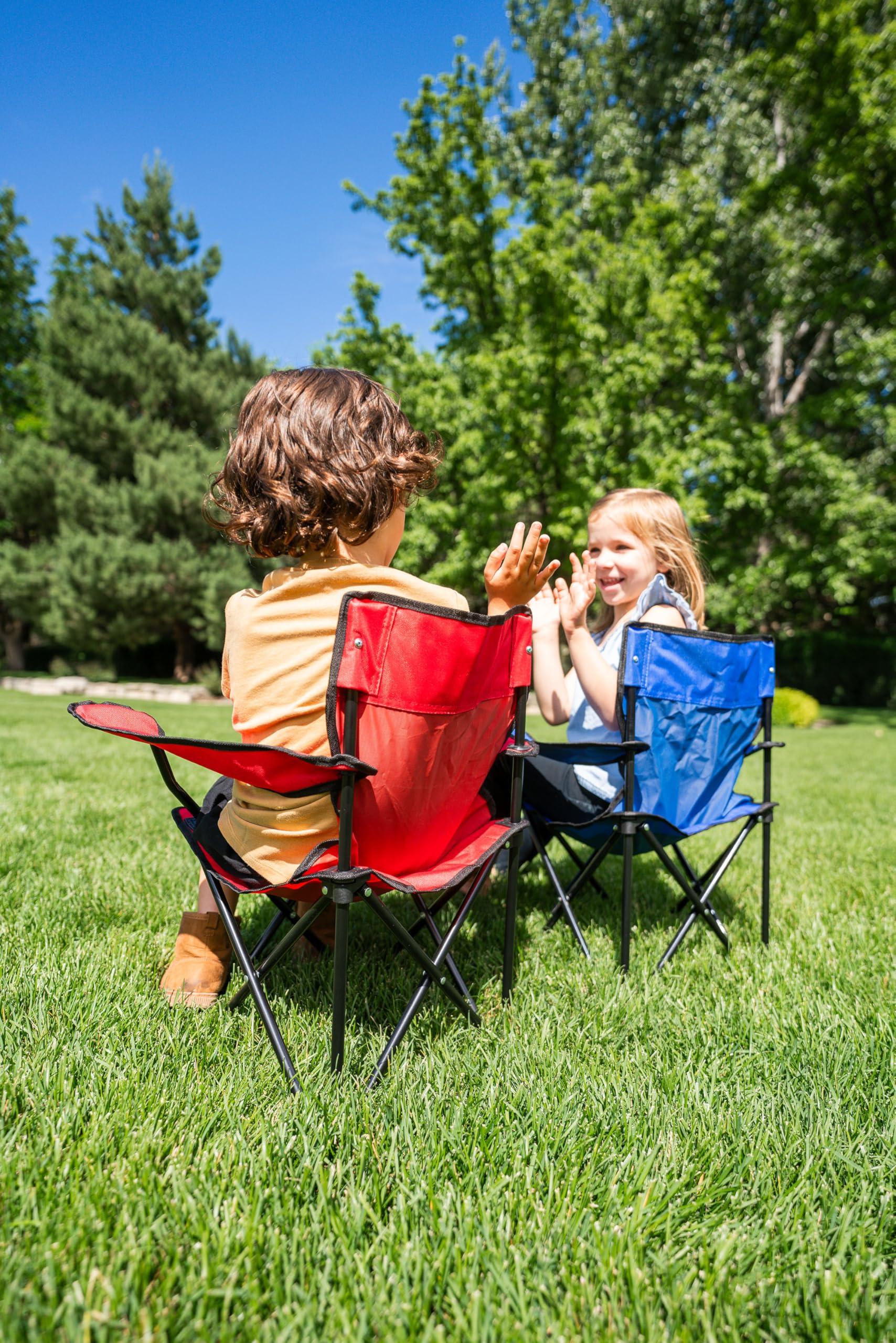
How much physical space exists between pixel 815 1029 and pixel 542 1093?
820mm

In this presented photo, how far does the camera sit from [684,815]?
2461mm

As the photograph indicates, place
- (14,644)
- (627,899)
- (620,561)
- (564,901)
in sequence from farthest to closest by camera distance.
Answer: (14,644), (620,561), (564,901), (627,899)

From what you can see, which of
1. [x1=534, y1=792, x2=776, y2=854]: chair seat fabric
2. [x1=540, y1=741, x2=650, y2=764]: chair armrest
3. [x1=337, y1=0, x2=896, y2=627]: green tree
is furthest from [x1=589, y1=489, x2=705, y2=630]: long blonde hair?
[x1=337, y1=0, x2=896, y2=627]: green tree

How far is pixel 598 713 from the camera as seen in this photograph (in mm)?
2531

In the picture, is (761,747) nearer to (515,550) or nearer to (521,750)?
(521,750)

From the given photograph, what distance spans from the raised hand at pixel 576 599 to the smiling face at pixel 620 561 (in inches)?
15.6

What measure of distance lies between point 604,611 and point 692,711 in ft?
2.65

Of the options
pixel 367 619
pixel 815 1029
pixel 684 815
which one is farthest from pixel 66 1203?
pixel 684 815

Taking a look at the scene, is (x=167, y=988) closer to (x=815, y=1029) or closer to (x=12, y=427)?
(x=815, y=1029)

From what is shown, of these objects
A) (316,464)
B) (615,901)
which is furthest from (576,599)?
(615,901)

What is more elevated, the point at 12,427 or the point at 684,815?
the point at 12,427

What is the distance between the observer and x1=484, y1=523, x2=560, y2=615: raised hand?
1887 mm

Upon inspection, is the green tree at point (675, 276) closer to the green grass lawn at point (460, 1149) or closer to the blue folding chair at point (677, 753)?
the blue folding chair at point (677, 753)

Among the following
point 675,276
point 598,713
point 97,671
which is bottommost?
point 97,671
